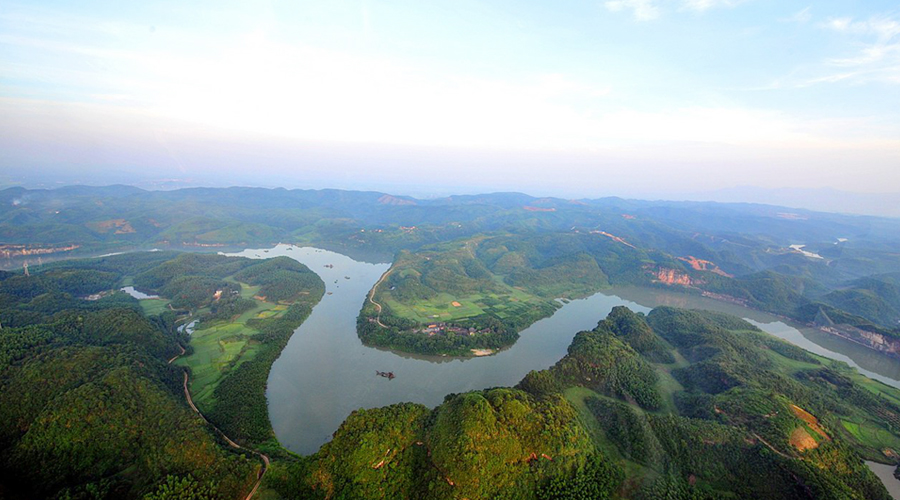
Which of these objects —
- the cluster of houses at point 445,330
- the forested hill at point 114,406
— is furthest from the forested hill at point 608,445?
the cluster of houses at point 445,330

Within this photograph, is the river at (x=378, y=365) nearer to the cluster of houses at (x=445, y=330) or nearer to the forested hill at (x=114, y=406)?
the forested hill at (x=114, y=406)

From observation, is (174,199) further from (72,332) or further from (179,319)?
(72,332)

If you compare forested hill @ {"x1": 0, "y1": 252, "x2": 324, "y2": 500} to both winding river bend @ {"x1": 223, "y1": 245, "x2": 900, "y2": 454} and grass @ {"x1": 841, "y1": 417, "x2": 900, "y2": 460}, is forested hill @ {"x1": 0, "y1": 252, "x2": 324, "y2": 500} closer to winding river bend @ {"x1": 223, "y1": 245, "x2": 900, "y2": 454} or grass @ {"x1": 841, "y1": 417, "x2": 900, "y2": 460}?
winding river bend @ {"x1": 223, "y1": 245, "x2": 900, "y2": 454}

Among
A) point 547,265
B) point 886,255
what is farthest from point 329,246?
point 886,255

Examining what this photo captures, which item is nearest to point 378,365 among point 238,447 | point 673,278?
point 238,447

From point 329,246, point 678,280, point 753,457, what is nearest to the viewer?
point 753,457

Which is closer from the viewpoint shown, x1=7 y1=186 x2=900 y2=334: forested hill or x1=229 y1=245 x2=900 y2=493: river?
x1=229 y1=245 x2=900 y2=493: river

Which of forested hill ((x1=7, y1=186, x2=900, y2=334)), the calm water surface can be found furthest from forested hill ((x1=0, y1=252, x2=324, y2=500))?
forested hill ((x1=7, y1=186, x2=900, y2=334))
